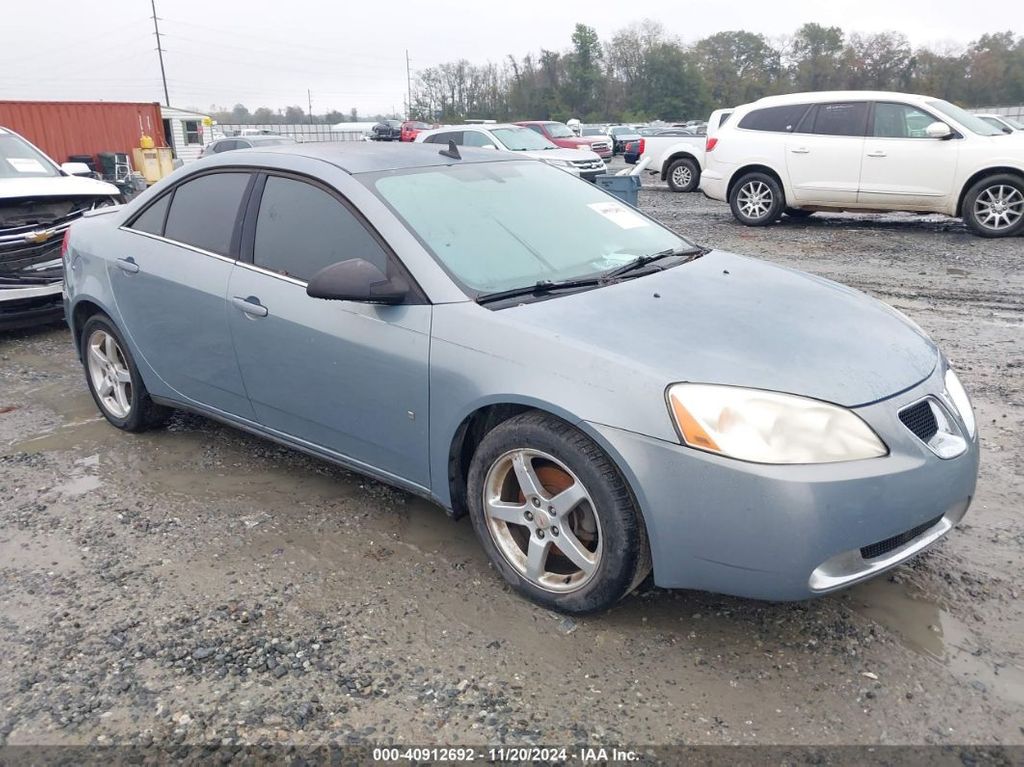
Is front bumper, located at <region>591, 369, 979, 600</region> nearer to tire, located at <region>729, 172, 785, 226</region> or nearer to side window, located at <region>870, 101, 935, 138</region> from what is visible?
side window, located at <region>870, 101, 935, 138</region>

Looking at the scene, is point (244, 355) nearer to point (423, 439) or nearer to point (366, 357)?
point (366, 357)

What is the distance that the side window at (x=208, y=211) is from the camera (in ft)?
12.9

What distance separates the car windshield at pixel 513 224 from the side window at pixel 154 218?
57.0 inches

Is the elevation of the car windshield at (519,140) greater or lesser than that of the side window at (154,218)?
lesser

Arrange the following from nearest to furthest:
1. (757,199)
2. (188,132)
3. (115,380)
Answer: (115,380)
(757,199)
(188,132)

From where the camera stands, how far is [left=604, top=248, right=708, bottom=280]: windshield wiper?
344 centimetres

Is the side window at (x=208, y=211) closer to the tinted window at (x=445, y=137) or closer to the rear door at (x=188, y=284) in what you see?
the rear door at (x=188, y=284)

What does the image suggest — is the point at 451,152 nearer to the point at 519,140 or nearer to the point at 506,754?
the point at 506,754

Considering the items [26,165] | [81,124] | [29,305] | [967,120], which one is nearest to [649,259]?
[29,305]

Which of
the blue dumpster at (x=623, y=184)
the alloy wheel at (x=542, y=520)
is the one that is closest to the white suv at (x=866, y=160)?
the blue dumpster at (x=623, y=184)

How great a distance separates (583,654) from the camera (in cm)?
274

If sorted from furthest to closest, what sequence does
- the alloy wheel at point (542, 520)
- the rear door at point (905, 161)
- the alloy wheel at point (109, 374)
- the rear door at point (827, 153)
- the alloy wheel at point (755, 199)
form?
the alloy wheel at point (755, 199) → the rear door at point (827, 153) → the rear door at point (905, 161) → the alloy wheel at point (109, 374) → the alloy wheel at point (542, 520)

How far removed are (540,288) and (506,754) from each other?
5.42 ft

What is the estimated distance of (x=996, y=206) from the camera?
1036cm
